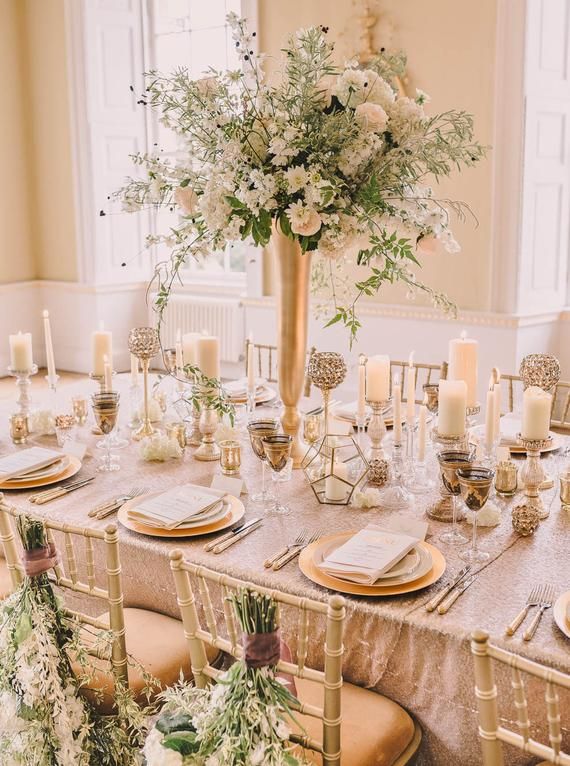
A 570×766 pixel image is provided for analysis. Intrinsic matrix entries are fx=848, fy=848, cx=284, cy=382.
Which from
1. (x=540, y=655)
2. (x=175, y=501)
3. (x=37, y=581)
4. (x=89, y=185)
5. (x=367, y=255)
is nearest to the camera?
(x=540, y=655)

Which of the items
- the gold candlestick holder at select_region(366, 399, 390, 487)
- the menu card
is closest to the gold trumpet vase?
the gold candlestick holder at select_region(366, 399, 390, 487)

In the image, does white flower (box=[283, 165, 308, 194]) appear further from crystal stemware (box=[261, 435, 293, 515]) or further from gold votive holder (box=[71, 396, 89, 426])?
gold votive holder (box=[71, 396, 89, 426])

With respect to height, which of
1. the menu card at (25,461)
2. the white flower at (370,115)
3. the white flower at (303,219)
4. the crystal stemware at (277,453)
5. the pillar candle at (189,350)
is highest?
the white flower at (370,115)

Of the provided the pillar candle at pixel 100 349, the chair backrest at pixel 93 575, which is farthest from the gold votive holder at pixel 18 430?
the chair backrest at pixel 93 575

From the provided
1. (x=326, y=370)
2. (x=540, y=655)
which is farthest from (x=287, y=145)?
(x=540, y=655)

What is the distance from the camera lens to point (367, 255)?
7.22ft

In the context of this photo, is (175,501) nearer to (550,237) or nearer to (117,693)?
(117,693)

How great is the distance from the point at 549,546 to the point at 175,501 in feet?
2.80

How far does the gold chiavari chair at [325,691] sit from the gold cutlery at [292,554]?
93 mm

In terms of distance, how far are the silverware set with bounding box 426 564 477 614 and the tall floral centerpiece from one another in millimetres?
724

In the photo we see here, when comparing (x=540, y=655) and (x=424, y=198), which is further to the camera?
(x=424, y=198)

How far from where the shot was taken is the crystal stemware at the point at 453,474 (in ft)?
6.01

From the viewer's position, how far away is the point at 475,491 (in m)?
1.72

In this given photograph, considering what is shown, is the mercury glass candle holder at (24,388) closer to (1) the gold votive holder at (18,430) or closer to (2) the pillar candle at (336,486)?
(1) the gold votive holder at (18,430)
